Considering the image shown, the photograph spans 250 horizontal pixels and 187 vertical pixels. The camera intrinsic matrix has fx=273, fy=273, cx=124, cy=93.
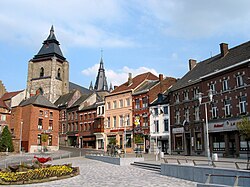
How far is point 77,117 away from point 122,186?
4790 centimetres

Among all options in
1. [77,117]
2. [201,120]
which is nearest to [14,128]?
[77,117]

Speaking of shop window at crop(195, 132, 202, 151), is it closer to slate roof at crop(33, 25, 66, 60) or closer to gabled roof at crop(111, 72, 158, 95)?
gabled roof at crop(111, 72, 158, 95)

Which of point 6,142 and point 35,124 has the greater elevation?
point 35,124

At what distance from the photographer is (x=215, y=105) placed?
31984 millimetres

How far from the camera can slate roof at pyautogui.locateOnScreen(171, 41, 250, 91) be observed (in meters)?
30.7

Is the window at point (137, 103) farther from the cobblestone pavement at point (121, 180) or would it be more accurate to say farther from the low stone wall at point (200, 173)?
the low stone wall at point (200, 173)

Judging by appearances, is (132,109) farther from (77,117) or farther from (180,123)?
(77,117)

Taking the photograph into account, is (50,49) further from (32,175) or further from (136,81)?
(32,175)

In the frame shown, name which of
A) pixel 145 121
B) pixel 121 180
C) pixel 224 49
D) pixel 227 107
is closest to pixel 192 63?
pixel 224 49

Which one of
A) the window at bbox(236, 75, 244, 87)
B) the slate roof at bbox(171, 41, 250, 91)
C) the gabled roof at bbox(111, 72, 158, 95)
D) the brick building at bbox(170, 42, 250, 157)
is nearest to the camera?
the brick building at bbox(170, 42, 250, 157)

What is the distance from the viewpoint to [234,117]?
28953 mm

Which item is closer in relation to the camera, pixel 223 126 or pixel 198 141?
pixel 223 126

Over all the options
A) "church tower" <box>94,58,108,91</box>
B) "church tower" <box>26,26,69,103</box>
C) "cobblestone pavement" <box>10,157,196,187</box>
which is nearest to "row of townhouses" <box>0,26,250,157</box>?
"church tower" <box>26,26,69,103</box>

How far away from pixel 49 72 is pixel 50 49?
8128 mm
